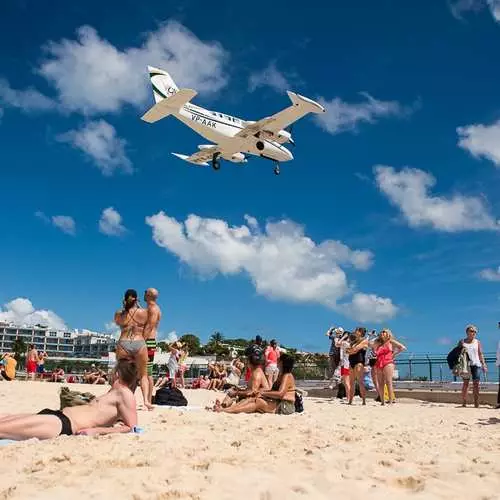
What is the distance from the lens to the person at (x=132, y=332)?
6711mm

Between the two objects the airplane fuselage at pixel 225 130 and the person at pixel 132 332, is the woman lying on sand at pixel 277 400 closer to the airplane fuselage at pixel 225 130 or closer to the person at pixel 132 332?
the person at pixel 132 332

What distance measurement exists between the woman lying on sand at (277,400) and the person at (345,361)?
2.84m

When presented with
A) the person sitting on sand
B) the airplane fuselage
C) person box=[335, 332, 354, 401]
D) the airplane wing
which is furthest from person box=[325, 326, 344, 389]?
the airplane fuselage

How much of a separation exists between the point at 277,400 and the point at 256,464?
3.86 m

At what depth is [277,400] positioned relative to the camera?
761 centimetres

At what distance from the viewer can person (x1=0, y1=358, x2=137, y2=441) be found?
443 cm

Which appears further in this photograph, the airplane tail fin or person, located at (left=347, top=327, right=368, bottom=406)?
the airplane tail fin

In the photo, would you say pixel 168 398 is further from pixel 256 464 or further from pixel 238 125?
pixel 238 125

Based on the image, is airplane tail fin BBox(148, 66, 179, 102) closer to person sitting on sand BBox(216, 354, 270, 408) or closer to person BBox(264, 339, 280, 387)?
person BBox(264, 339, 280, 387)

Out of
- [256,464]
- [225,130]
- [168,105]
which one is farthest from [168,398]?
[225,130]

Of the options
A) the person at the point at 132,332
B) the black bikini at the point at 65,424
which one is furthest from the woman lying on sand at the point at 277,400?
the black bikini at the point at 65,424

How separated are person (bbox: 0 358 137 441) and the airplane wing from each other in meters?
23.5

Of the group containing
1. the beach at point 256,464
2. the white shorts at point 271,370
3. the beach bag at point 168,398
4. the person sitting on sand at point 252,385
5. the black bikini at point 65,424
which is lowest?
the beach at point 256,464

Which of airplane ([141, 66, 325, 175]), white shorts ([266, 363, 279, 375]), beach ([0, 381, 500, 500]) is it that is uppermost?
airplane ([141, 66, 325, 175])
